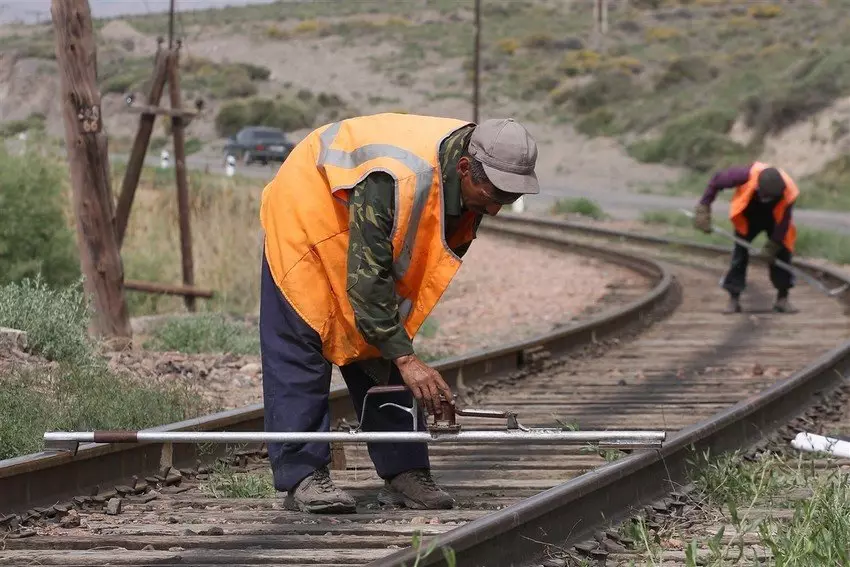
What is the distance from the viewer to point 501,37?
96125mm

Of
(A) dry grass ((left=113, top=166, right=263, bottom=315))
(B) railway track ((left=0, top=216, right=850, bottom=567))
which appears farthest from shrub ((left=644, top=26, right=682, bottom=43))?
(B) railway track ((left=0, top=216, right=850, bottom=567))

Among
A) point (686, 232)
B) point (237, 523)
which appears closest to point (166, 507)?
point (237, 523)

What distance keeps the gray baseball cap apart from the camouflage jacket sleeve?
0.34m

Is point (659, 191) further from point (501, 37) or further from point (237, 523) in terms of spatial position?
point (501, 37)

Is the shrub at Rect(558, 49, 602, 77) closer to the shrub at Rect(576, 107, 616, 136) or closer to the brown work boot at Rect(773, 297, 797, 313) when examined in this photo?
the shrub at Rect(576, 107, 616, 136)

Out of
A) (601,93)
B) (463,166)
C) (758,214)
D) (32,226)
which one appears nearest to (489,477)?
(463,166)

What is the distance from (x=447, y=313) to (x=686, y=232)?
11.9 metres

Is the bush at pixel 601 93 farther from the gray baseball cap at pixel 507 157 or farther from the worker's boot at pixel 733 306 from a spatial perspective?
the gray baseball cap at pixel 507 157

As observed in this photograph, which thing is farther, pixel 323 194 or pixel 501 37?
pixel 501 37

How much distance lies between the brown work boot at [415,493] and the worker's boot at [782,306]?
387 inches

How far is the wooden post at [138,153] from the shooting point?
14.8 m

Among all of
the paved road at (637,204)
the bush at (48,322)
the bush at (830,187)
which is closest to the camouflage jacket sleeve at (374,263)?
the bush at (48,322)

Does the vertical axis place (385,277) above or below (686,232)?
above

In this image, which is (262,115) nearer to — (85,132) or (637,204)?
(637,204)
